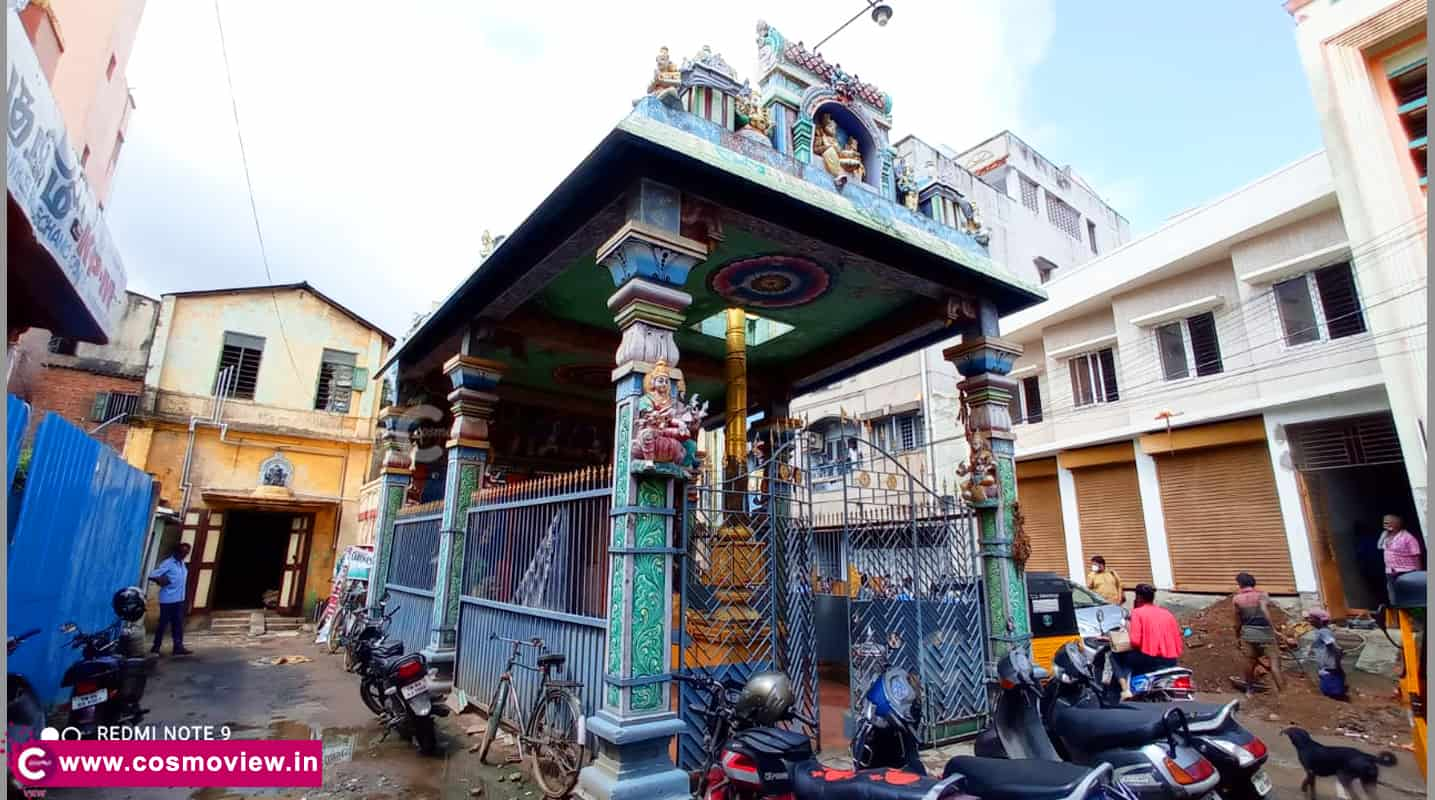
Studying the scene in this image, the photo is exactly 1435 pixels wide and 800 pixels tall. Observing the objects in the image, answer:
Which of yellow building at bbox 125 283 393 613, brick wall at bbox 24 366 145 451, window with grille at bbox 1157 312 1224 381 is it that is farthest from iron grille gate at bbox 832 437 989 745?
brick wall at bbox 24 366 145 451

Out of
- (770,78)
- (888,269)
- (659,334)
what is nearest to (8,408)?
(659,334)

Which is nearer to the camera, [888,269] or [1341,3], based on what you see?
[888,269]

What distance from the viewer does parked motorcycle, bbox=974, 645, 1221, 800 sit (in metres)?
3.89

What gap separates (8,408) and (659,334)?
4.25 m

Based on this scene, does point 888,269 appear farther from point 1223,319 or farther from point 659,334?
point 1223,319

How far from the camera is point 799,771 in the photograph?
353 centimetres

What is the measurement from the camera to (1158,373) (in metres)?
13.7

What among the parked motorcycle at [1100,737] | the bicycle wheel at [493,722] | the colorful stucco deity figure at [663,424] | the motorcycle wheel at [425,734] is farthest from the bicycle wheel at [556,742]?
the parked motorcycle at [1100,737]

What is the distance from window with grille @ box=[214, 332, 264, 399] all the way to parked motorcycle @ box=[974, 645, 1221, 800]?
58.0 feet

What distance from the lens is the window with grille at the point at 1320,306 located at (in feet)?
35.8

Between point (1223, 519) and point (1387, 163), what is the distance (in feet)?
20.6
